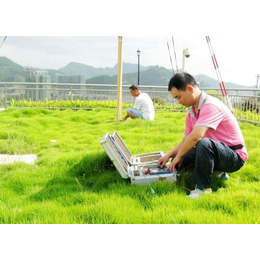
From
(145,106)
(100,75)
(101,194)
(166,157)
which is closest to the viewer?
(101,194)

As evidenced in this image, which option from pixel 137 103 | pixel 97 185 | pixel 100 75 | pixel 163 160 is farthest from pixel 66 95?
pixel 100 75

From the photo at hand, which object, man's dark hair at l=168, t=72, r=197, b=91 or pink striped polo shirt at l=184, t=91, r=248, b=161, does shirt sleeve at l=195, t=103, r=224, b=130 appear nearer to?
pink striped polo shirt at l=184, t=91, r=248, b=161

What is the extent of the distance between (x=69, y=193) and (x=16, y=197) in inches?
21.3

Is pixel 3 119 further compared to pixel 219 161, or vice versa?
pixel 3 119

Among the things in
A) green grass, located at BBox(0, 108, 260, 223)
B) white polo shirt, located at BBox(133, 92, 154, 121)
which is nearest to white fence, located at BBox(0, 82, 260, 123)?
white polo shirt, located at BBox(133, 92, 154, 121)

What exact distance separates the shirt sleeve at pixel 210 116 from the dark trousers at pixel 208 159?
0.16m

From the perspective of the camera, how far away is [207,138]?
2936 mm

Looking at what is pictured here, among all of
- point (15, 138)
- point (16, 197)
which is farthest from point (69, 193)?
point (15, 138)

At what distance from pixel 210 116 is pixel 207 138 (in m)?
0.22

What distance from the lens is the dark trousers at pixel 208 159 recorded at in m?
2.89

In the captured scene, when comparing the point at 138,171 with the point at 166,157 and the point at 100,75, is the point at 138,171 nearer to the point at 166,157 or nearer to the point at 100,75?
the point at 166,157

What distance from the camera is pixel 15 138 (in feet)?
19.3

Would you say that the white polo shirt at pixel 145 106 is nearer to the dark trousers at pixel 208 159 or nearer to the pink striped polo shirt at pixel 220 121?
the pink striped polo shirt at pixel 220 121

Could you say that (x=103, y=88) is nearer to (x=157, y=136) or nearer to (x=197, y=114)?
(x=157, y=136)
